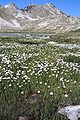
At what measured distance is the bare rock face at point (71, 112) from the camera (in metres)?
10.00

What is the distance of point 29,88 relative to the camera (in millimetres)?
14734

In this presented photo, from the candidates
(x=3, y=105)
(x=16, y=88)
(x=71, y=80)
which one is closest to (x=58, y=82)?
(x=71, y=80)

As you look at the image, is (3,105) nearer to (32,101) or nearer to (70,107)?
(32,101)

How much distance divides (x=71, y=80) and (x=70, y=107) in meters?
5.25

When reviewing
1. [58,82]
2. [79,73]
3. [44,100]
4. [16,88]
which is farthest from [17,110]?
[79,73]

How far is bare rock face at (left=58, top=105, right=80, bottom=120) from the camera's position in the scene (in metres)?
10.00

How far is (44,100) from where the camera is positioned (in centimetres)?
1268

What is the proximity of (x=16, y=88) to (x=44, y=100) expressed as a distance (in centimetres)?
193

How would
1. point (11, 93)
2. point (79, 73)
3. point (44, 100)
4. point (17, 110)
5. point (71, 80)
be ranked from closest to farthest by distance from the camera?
point (17, 110), point (44, 100), point (11, 93), point (71, 80), point (79, 73)

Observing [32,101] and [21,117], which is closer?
[21,117]

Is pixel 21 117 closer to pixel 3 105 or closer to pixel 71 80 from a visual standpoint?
pixel 3 105

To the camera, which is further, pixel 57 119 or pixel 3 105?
pixel 3 105

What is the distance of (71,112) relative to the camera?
10.2 meters

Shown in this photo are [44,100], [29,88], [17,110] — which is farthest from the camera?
[29,88]
